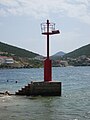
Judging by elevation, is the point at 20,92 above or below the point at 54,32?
below

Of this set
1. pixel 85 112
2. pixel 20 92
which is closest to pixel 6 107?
pixel 85 112

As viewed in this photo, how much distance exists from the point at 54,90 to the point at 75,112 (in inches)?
361

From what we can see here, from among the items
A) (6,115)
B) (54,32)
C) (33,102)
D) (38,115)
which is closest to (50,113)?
(38,115)

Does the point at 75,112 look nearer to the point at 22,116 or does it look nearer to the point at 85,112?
the point at 85,112

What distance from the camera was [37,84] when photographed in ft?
125

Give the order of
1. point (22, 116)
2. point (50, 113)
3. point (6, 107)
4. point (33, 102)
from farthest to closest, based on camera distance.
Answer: point (33, 102) < point (6, 107) < point (50, 113) < point (22, 116)

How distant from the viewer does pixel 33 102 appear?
3466 cm

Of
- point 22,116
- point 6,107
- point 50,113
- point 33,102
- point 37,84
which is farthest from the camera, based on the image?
point 37,84

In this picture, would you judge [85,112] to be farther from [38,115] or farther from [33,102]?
[33,102]

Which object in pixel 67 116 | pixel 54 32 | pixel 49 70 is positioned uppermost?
pixel 54 32

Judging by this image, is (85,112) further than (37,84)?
No

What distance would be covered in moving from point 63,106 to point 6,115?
23.6 feet

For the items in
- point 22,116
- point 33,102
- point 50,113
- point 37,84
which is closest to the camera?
point 22,116

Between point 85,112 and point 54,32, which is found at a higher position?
point 54,32
